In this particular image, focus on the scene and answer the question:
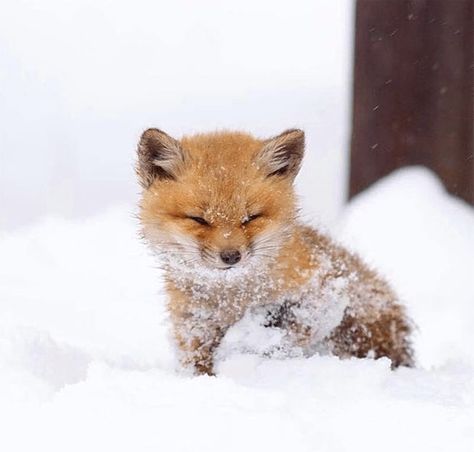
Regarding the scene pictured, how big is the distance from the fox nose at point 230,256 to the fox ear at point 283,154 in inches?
23.7

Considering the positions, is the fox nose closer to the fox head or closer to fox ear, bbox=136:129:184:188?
the fox head

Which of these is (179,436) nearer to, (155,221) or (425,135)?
(155,221)

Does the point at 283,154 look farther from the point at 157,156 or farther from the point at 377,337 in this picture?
the point at 377,337

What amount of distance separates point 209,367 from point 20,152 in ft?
26.1

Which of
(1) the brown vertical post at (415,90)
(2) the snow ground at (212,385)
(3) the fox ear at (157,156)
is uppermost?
(1) the brown vertical post at (415,90)

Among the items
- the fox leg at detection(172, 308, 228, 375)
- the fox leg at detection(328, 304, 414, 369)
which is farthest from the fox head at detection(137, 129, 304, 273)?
the fox leg at detection(328, 304, 414, 369)

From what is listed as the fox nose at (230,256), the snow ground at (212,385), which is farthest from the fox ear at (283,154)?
the snow ground at (212,385)

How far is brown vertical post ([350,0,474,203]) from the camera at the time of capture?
8211mm

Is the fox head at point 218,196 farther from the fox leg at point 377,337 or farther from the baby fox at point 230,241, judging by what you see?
the fox leg at point 377,337

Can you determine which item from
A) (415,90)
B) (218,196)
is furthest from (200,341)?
(415,90)

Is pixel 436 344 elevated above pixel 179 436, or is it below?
above

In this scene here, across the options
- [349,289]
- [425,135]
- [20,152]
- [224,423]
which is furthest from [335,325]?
[20,152]

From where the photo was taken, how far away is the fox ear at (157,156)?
4363mm

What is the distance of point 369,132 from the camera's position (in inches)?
350
